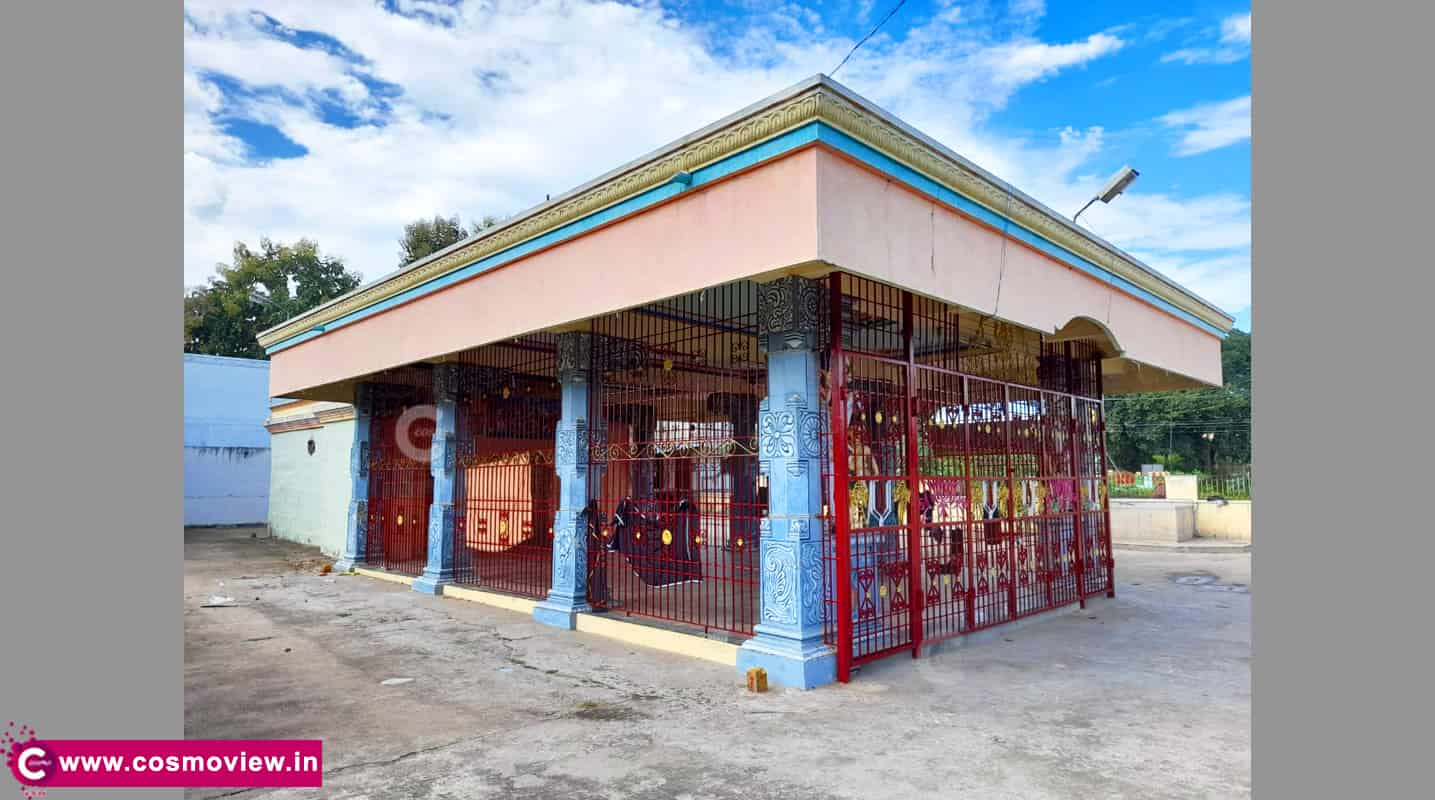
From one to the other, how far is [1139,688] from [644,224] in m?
4.82

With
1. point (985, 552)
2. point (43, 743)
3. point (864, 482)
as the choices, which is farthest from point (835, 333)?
point (43, 743)

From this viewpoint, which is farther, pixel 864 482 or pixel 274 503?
pixel 274 503

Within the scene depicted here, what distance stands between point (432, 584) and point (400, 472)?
254 cm

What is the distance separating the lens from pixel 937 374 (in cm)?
712

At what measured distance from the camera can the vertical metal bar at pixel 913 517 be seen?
642cm

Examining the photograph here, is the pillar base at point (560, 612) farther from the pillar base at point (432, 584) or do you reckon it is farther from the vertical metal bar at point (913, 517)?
the vertical metal bar at point (913, 517)

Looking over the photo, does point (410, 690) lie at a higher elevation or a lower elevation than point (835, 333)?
lower

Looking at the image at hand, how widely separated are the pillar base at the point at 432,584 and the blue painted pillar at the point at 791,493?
5702 mm

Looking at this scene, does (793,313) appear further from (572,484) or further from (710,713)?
(572,484)

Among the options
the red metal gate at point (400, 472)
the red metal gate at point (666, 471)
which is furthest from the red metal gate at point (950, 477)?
the red metal gate at point (400, 472)

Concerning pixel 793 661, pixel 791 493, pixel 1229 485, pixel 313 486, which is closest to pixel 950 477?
pixel 791 493

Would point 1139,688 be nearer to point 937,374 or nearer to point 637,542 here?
point 937,374

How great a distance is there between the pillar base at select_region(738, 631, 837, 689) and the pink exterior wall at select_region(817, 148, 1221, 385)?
103 inches

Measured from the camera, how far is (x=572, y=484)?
8203 mm
